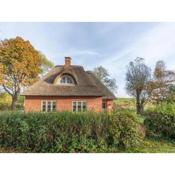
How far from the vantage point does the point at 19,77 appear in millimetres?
18109

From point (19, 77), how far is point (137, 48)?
11.2m

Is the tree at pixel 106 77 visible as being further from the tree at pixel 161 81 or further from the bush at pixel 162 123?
the bush at pixel 162 123

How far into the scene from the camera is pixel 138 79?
20016mm

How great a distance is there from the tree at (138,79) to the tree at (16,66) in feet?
31.4

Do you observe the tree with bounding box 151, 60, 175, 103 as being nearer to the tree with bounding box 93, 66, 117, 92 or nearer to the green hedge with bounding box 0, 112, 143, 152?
the tree with bounding box 93, 66, 117, 92

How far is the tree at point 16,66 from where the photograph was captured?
17.4 meters

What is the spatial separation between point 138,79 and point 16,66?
12.0 metres

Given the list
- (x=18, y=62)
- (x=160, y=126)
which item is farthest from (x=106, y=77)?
(x=160, y=126)

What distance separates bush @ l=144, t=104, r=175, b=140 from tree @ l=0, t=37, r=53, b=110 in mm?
12754

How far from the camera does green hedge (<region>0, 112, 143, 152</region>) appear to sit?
17.4ft

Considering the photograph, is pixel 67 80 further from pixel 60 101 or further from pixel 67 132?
pixel 67 132

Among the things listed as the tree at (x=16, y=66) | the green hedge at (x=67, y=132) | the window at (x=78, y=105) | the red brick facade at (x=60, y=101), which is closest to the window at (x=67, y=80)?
the red brick facade at (x=60, y=101)
